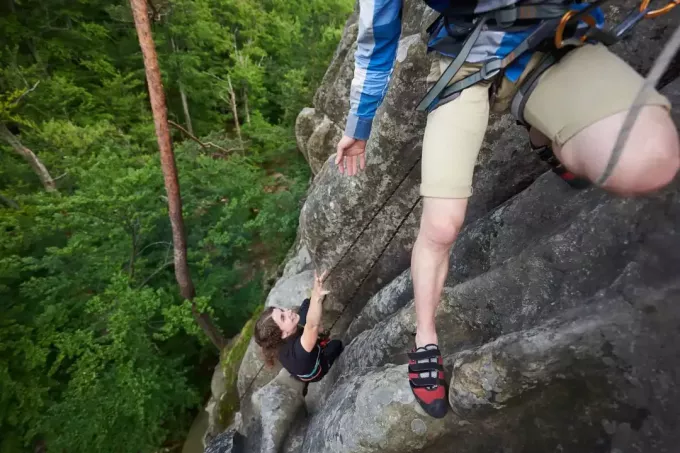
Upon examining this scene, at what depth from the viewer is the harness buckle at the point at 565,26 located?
55.3 inches

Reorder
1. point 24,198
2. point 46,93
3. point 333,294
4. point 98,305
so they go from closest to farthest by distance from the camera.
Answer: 1. point 333,294
2. point 98,305
3. point 24,198
4. point 46,93

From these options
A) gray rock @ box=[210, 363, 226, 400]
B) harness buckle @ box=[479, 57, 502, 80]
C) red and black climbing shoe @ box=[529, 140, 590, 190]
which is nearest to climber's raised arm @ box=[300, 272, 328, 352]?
red and black climbing shoe @ box=[529, 140, 590, 190]

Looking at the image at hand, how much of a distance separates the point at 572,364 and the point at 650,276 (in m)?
0.55

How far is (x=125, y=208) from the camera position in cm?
777

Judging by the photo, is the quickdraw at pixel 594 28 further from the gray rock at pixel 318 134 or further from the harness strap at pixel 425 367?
the gray rock at pixel 318 134

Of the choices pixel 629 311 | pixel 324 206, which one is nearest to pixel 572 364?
pixel 629 311

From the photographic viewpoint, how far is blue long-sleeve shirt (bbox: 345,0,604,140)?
62.0 inches

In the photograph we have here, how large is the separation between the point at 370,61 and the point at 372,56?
0.03 metres

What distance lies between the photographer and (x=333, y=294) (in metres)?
5.41

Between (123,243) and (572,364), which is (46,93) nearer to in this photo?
(123,243)

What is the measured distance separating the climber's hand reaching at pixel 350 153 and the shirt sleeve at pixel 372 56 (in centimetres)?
7

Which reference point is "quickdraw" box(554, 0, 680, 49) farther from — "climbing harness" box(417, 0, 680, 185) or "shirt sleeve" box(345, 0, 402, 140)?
"shirt sleeve" box(345, 0, 402, 140)

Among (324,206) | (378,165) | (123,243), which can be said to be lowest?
(123,243)

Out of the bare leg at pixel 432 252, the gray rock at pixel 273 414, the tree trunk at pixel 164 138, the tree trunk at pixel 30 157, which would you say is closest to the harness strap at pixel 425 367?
the bare leg at pixel 432 252
